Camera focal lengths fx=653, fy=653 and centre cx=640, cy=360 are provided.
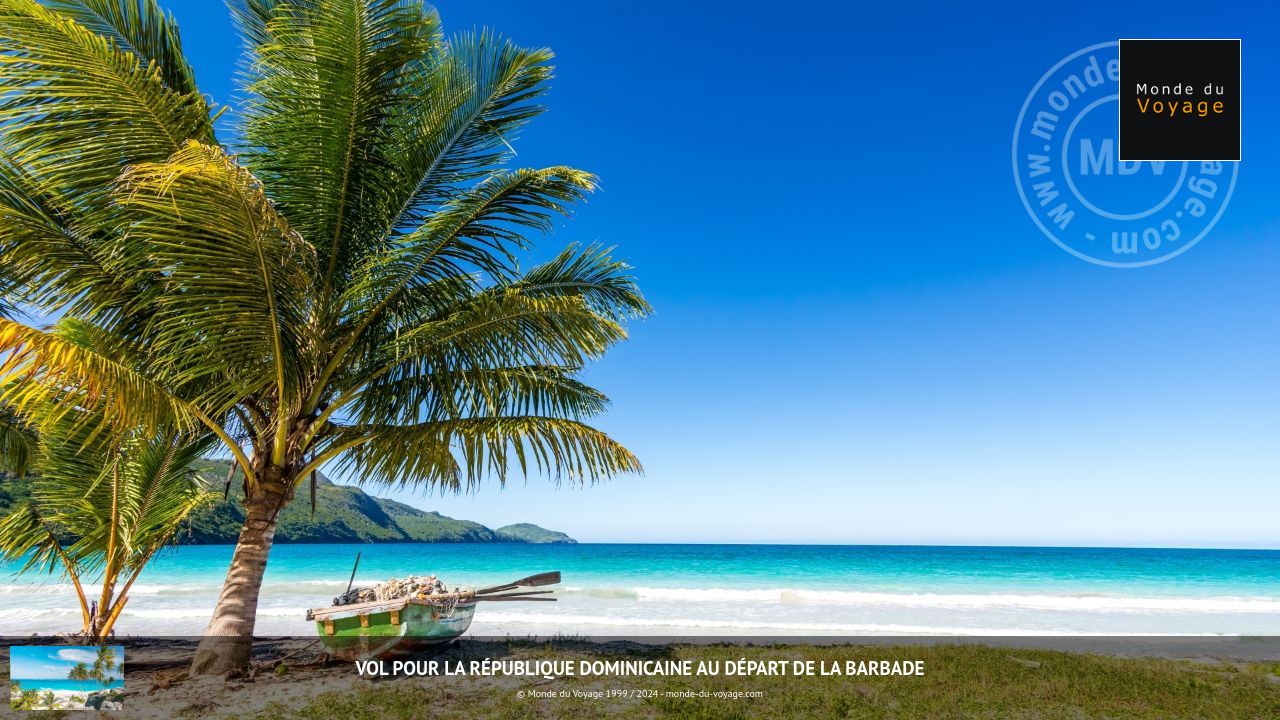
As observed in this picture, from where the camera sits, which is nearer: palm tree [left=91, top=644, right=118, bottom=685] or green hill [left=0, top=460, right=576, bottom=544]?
palm tree [left=91, top=644, right=118, bottom=685]

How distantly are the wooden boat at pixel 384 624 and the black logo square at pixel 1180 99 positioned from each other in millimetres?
8538

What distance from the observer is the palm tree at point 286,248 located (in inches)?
221

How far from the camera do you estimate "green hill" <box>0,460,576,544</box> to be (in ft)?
213

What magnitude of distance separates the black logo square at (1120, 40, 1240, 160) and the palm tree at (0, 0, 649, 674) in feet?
20.4

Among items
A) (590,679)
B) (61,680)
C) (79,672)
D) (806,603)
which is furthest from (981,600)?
(61,680)

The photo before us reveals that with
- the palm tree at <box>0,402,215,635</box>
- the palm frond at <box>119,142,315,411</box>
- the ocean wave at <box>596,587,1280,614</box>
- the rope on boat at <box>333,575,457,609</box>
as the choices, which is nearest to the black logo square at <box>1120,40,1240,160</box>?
the palm frond at <box>119,142,315,411</box>

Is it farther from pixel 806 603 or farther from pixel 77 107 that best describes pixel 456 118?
pixel 806 603

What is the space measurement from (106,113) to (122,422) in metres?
2.83

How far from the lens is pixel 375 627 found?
734 centimetres

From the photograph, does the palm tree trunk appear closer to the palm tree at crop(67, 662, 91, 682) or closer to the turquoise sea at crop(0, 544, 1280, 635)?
the palm tree at crop(67, 662, 91, 682)

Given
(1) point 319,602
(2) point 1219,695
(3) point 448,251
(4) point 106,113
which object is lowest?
(1) point 319,602

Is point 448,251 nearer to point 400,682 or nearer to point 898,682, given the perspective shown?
point 400,682

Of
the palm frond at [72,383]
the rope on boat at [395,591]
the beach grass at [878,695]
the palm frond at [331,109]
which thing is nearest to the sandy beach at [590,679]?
the beach grass at [878,695]

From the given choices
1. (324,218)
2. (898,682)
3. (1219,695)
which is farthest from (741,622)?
(324,218)
